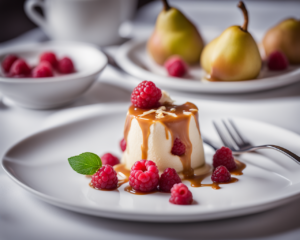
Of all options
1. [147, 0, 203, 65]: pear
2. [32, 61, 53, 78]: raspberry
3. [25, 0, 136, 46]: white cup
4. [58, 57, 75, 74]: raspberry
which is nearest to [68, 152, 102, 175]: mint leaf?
[32, 61, 53, 78]: raspberry

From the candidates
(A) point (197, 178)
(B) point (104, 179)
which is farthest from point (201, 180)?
(B) point (104, 179)

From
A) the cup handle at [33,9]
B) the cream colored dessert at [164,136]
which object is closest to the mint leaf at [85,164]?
the cream colored dessert at [164,136]

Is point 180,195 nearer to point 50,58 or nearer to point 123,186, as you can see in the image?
point 123,186

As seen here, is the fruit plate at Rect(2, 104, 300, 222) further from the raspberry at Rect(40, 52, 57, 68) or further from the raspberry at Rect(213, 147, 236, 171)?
the raspberry at Rect(40, 52, 57, 68)

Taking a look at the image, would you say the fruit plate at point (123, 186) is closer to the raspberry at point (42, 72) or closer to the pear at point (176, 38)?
the raspberry at point (42, 72)

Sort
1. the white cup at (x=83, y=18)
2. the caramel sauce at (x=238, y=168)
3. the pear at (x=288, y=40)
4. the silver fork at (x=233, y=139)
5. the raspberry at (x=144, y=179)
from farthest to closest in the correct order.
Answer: the white cup at (x=83, y=18)
the pear at (x=288, y=40)
the silver fork at (x=233, y=139)
the caramel sauce at (x=238, y=168)
the raspberry at (x=144, y=179)

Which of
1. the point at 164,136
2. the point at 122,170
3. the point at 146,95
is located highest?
the point at 146,95
